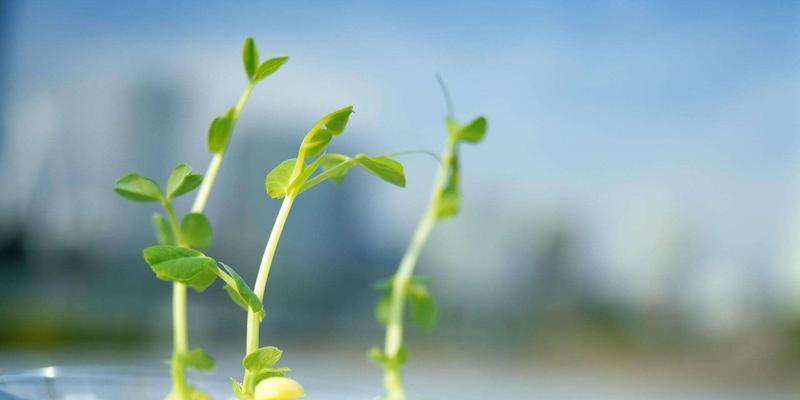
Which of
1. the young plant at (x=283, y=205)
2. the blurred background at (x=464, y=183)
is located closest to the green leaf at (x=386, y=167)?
the young plant at (x=283, y=205)

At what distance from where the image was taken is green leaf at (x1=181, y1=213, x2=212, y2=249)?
0.80 feet

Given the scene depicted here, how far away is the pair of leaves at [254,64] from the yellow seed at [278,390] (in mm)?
87

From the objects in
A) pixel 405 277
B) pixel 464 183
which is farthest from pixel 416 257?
pixel 464 183

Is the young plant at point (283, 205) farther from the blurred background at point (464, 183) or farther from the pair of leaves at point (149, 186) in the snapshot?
the blurred background at point (464, 183)

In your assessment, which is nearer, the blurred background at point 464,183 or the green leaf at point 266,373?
the green leaf at point 266,373

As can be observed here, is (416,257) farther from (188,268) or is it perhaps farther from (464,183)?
(464,183)

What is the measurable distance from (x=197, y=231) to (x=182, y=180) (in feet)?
0.10

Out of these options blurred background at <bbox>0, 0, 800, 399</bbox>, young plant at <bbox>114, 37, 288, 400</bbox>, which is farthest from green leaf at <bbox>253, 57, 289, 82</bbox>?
blurred background at <bbox>0, 0, 800, 399</bbox>

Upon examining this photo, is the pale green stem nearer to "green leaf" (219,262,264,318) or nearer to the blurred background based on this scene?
"green leaf" (219,262,264,318)

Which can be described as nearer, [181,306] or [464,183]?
[181,306]

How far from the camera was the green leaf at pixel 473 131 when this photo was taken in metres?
0.25

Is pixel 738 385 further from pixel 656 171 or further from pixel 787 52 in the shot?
pixel 787 52

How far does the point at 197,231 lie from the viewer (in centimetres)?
25

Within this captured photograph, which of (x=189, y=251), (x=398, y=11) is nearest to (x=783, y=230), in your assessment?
(x=398, y=11)
